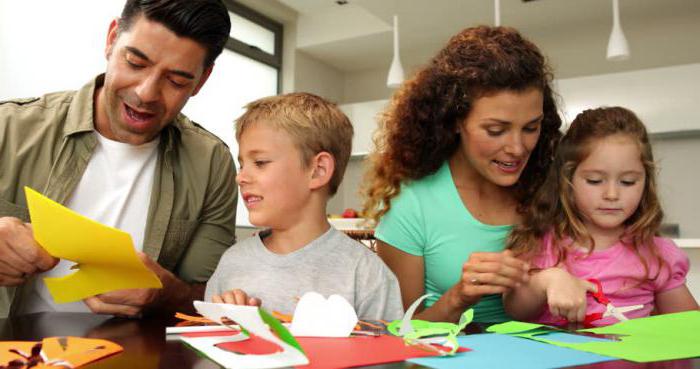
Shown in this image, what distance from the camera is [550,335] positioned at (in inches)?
29.5

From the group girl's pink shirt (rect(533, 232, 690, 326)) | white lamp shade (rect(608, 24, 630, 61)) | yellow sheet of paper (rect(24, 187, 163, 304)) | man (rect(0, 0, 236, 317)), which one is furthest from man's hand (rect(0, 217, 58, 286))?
white lamp shade (rect(608, 24, 630, 61))

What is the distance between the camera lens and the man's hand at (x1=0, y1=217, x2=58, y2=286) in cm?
88

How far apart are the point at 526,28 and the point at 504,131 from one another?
344cm

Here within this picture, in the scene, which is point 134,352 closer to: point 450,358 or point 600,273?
A: point 450,358

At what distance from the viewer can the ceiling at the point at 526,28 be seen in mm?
3699

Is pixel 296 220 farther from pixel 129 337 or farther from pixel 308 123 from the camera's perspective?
pixel 129 337

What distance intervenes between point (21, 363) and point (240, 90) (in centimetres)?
472

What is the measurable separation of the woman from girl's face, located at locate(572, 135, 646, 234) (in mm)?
133

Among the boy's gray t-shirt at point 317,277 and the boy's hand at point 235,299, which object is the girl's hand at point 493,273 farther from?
the boy's hand at point 235,299

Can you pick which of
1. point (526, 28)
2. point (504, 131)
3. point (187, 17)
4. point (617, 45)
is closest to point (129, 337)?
point (187, 17)

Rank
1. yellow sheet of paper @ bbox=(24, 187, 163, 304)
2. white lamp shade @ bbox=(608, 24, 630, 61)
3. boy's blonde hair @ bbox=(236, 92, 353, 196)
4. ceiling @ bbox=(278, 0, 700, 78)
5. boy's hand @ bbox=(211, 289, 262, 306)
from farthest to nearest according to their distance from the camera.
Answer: ceiling @ bbox=(278, 0, 700, 78) < white lamp shade @ bbox=(608, 24, 630, 61) < boy's blonde hair @ bbox=(236, 92, 353, 196) < boy's hand @ bbox=(211, 289, 262, 306) < yellow sheet of paper @ bbox=(24, 187, 163, 304)

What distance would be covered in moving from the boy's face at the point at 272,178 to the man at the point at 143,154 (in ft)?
0.74

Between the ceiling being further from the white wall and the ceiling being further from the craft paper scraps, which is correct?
the craft paper scraps

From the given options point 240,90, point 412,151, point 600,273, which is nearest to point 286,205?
point 412,151
